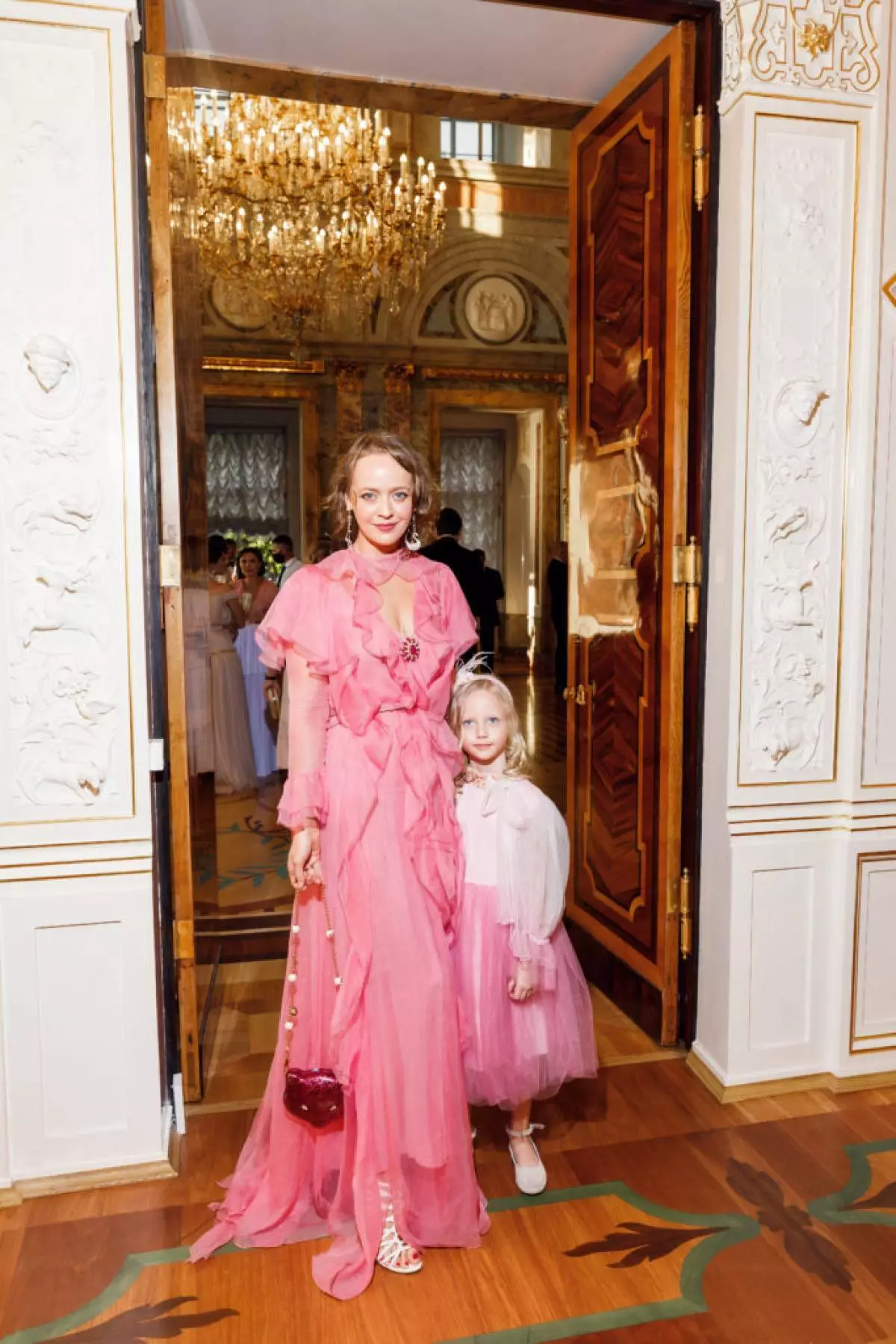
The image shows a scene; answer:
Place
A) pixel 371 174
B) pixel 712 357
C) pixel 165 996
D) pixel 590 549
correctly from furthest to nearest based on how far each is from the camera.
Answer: pixel 371 174
pixel 590 549
pixel 712 357
pixel 165 996

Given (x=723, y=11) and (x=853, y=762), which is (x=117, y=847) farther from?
(x=723, y=11)

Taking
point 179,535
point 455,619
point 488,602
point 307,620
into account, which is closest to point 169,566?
point 179,535

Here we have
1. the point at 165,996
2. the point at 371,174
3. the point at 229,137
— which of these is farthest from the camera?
the point at 371,174

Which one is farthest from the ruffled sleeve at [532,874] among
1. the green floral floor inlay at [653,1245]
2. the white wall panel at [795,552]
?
the white wall panel at [795,552]

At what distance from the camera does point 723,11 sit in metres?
2.90

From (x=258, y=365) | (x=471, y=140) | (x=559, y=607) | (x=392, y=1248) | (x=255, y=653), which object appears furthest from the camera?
(x=471, y=140)

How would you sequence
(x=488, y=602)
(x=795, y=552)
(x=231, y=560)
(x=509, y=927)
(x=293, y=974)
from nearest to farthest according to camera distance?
(x=293, y=974)
(x=509, y=927)
(x=795, y=552)
(x=231, y=560)
(x=488, y=602)

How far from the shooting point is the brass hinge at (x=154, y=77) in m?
2.63

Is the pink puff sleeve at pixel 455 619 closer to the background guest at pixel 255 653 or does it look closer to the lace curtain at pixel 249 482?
the background guest at pixel 255 653

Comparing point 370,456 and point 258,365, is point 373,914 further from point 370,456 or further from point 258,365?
point 258,365

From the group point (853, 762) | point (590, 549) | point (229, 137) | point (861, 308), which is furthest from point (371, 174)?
point (853, 762)

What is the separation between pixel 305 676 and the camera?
7.63ft

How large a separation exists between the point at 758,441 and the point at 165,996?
2.32m

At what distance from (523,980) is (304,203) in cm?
695
